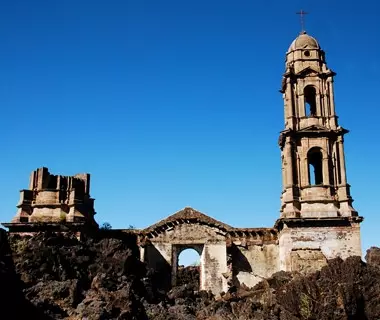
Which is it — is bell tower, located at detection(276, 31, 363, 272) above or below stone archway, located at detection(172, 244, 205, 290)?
above

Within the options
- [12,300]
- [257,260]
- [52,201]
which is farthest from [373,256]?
[12,300]

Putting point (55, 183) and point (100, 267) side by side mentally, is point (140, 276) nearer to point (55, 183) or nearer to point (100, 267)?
point (100, 267)

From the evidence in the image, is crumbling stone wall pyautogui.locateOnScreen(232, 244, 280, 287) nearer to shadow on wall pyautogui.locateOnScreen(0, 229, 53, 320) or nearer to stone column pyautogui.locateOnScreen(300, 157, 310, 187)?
stone column pyautogui.locateOnScreen(300, 157, 310, 187)

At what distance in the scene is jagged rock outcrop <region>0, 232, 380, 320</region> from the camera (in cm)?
2188

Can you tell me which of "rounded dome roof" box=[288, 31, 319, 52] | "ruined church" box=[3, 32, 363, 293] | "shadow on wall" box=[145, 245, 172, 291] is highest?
"rounded dome roof" box=[288, 31, 319, 52]

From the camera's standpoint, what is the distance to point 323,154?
3328cm

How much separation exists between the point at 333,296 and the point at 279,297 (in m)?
2.42

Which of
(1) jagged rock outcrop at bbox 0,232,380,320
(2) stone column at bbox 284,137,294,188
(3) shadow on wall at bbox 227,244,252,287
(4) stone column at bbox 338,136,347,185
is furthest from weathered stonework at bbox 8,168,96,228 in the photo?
(4) stone column at bbox 338,136,347,185

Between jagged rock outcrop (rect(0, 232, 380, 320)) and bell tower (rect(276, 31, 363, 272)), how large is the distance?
2242 millimetres

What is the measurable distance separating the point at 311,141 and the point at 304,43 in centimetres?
671

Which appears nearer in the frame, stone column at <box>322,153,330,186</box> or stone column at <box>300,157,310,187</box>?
stone column at <box>322,153,330,186</box>

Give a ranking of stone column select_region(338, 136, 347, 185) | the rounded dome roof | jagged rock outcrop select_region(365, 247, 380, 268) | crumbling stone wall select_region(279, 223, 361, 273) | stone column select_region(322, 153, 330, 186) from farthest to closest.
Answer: the rounded dome roof
stone column select_region(322, 153, 330, 186)
stone column select_region(338, 136, 347, 185)
crumbling stone wall select_region(279, 223, 361, 273)
jagged rock outcrop select_region(365, 247, 380, 268)

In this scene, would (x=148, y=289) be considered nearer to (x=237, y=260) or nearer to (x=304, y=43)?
(x=237, y=260)

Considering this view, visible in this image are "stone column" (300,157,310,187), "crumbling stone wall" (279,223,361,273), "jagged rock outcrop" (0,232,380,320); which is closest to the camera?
"jagged rock outcrop" (0,232,380,320)
